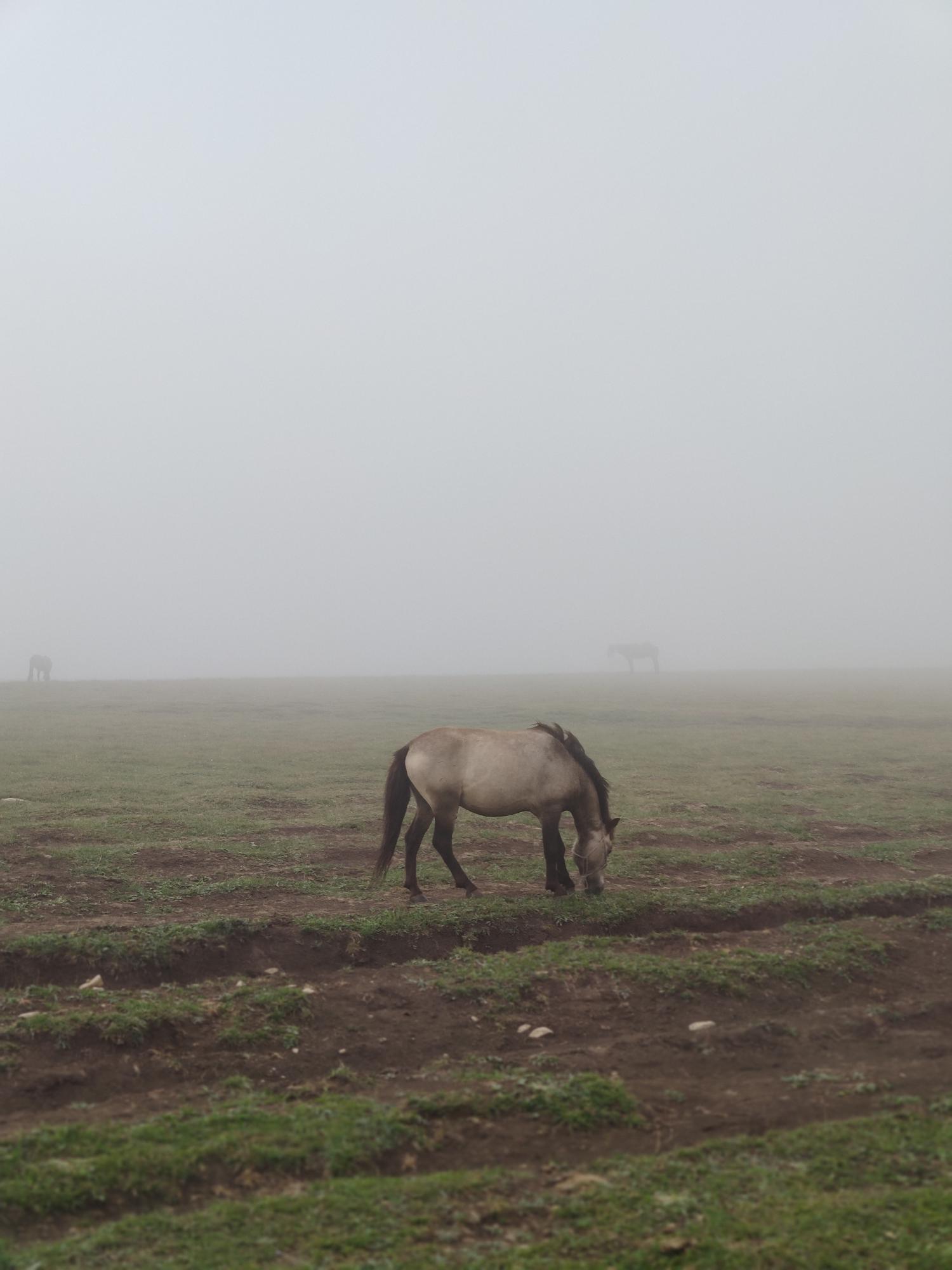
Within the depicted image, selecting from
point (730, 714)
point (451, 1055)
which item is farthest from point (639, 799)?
point (730, 714)

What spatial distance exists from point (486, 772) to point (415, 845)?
122cm

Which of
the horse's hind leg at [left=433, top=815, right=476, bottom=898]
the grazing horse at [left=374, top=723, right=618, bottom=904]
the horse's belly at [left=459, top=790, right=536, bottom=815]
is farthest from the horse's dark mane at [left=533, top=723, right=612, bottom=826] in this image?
the horse's hind leg at [left=433, top=815, right=476, bottom=898]

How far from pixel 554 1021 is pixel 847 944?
3233mm

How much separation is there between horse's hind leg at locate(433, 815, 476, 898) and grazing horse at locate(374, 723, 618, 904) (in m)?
0.01

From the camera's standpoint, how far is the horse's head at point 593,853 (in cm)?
1038

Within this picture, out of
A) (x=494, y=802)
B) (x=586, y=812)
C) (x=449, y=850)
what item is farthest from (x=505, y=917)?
(x=586, y=812)

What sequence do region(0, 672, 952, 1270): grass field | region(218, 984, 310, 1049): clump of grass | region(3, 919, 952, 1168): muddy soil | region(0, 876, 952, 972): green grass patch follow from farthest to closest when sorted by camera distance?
region(0, 876, 952, 972): green grass patch
region(218, 984, 310, 1049): clump of grass
region(3, 919, 952, 1168): muddy soil
region(0, 672, 952, 1270): grass field

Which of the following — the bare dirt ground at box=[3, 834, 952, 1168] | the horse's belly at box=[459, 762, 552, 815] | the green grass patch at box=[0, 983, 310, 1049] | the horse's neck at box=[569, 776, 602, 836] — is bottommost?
the bare dirt ground at box=[3, 834, 952, 1168]

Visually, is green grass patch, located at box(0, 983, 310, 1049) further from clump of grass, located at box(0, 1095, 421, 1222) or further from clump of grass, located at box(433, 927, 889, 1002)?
clump of grass, located at box(433, 927, 889, 1002)

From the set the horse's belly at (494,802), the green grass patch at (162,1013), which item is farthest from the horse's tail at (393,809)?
the green grass patch at (162,1013)

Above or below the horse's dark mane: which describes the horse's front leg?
below

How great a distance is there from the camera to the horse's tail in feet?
34.0

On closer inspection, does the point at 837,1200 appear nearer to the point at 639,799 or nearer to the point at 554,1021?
the point at 554,1021

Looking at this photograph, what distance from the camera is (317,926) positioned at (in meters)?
8.53
